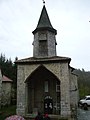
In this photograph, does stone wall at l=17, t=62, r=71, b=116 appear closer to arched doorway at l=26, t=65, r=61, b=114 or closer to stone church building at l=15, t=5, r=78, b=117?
stone church building at l=15, t=5, r=78, b=117

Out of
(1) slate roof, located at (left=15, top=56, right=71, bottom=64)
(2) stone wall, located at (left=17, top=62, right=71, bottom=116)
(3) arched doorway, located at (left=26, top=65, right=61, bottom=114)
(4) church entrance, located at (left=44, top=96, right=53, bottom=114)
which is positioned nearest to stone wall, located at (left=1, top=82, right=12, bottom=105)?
(3) arched doorway, located at (left=26, top=65, right=61, bottom=114)

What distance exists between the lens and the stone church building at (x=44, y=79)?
966 inches

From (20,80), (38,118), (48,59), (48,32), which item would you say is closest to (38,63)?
(48,59)

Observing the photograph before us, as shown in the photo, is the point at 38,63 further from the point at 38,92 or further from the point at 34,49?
→ the point at 38,92

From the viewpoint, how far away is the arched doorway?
27750mm

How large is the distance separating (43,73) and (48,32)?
557 cm

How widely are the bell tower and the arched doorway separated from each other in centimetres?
209

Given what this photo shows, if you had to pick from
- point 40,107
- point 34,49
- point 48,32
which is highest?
point 48,32

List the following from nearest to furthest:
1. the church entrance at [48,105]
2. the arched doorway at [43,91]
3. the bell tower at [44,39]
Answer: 1. the bell tower at [44,39]
2. the church entrance at [48,105]
3. the arched doorway at [43,91]

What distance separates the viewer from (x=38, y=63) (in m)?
25.6

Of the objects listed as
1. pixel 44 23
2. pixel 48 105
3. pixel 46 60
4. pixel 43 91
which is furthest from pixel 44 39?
pixel 48 105

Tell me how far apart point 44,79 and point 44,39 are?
5.48 m

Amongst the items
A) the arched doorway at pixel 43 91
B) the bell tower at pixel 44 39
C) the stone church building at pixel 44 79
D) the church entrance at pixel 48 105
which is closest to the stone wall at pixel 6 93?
the arched doorway at pixel 43 91

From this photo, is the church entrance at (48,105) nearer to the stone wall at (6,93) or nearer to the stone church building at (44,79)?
the stone church building at (44,79)
